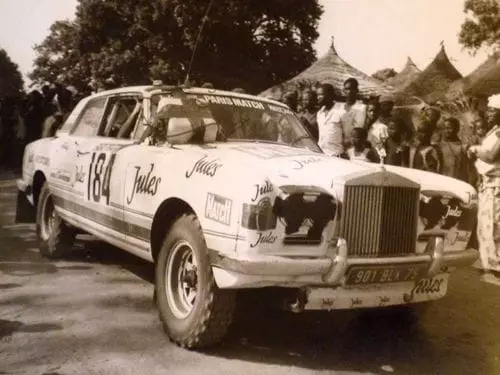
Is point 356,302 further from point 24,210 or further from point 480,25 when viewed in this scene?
point 480,25

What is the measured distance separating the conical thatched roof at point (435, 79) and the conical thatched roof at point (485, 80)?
2125 millimetres

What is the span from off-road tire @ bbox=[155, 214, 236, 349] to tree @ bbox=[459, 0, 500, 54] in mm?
4282

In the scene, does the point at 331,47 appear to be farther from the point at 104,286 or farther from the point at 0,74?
the point at 104,286

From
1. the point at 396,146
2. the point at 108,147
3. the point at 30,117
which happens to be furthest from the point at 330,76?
the point at 108,147

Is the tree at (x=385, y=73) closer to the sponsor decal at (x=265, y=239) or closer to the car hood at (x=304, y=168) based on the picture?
the car hood at (x=304, y=168)

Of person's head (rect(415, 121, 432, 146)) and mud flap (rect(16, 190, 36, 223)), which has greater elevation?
person's head (rect(415, 121, 432, 146))

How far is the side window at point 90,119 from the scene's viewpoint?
5.78 meters

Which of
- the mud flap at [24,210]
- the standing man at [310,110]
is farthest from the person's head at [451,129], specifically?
the mud flap at [24,210]

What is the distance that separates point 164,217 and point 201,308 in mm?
835

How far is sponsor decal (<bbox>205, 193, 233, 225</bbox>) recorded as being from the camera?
133 inches

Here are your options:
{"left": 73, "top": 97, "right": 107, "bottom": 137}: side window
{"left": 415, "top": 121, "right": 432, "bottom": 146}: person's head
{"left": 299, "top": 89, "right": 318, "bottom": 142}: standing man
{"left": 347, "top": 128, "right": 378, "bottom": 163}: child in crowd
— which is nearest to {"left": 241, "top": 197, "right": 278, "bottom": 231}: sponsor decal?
{"left": 73, "top": 97, "right": 107, "bottom": 137}: side window

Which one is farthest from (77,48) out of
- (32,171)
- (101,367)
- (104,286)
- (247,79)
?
(101,367)

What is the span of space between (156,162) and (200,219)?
80cm

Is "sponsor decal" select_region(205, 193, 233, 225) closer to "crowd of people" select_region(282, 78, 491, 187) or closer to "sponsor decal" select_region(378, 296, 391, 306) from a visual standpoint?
"sponsor decal" select_region(378, 296, 391, 306)
